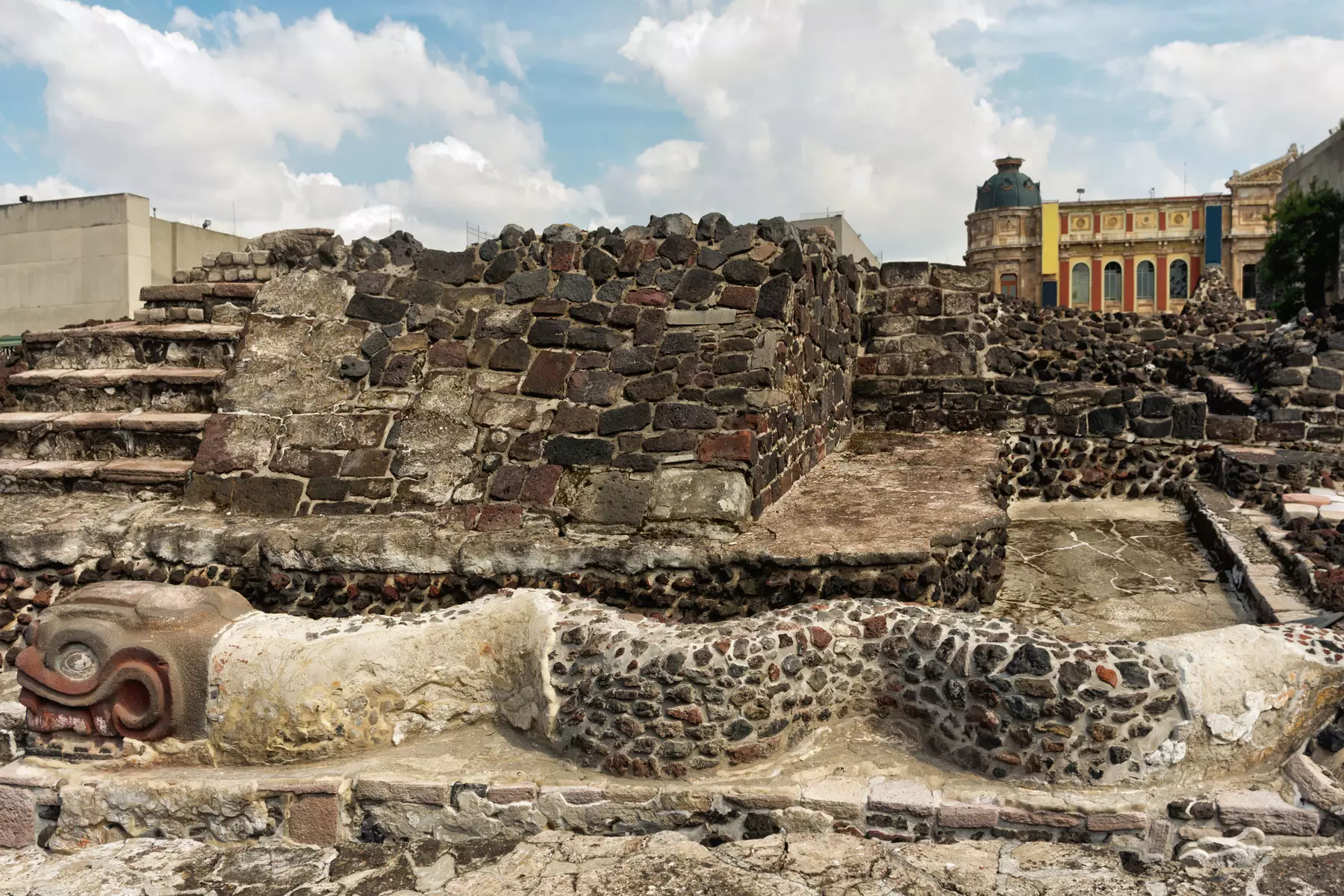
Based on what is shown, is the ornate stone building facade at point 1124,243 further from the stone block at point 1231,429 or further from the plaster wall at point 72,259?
the stone block at point 1231,429

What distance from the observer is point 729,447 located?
4562 mm

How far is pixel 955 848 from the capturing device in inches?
105

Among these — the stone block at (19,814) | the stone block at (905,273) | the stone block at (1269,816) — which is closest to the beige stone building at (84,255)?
the stone block at (905,273)

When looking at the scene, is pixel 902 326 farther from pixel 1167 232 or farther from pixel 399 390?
pixel 1167 232

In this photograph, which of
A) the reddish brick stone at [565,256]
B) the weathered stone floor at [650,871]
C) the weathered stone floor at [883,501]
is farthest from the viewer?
the reddish brick stone at [565,256]

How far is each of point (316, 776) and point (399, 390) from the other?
2581 mm

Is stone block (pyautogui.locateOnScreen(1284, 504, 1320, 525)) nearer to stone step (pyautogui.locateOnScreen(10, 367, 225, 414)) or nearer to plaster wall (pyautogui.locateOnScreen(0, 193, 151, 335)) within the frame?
stone step (pyautogui.locateOnScreen(10, 367, 225, 414))

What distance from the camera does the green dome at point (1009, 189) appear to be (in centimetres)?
4494

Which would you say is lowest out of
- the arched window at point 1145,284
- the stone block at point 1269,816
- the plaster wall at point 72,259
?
the stone block at point 1269,816

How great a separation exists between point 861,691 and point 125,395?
4782 millimetres

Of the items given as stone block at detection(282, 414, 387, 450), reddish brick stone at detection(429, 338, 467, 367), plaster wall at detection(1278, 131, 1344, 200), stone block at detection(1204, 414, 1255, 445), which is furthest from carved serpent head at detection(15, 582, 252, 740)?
plaster wall at detection(1278, 131, 1344, 200)

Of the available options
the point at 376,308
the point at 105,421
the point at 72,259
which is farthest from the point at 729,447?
the point at 72,259

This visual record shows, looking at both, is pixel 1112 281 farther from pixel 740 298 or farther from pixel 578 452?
pixel 578 452

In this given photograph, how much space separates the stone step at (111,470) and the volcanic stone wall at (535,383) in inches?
9.5
